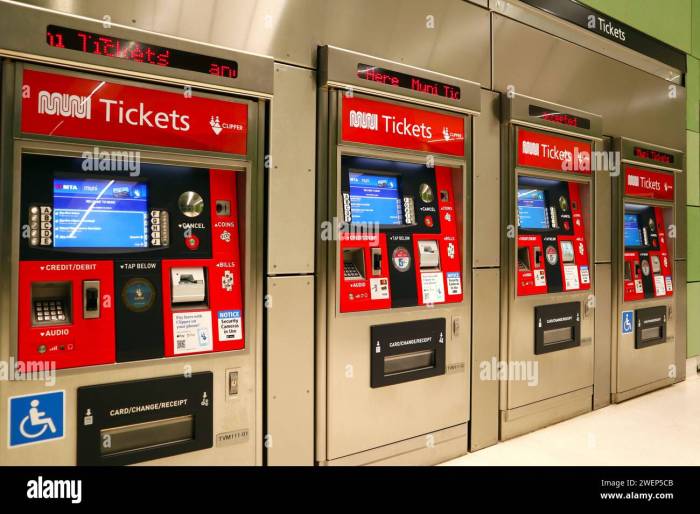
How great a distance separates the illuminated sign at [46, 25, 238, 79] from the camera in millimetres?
1917

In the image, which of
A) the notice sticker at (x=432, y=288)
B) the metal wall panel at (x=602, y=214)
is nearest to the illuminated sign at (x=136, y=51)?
the notice sticker at (x=432, y=288)

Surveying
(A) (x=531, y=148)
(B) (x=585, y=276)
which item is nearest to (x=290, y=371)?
(A) (x=531, y=148)

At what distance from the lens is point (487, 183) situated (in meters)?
3.38

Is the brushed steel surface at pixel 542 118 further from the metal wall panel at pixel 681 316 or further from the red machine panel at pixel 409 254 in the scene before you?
the metal wall panel at pixel 681 316

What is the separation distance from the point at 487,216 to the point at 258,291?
1679mm

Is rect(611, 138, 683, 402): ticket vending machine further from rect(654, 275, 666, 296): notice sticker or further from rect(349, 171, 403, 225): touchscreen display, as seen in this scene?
rect(349, 171, 403, 225): touchscreen display

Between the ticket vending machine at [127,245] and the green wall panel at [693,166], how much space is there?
481 centimetres

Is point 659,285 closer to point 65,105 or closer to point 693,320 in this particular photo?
point 693,320

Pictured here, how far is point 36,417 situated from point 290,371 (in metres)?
1.06

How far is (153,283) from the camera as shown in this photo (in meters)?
2.17

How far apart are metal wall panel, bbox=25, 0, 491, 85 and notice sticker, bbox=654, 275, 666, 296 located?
279 cm

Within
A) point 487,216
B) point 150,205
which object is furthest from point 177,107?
point 487,216

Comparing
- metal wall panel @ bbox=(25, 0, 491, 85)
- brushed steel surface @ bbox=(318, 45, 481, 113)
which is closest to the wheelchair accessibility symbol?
metal wall panel @ bbox=(25, 0, 491, 85)

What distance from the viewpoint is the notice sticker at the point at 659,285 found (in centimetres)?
485
